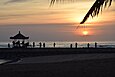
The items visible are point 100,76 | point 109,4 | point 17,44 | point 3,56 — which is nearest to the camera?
point 109,4

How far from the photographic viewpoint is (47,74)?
582 inches

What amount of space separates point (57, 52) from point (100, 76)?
72.5 feet

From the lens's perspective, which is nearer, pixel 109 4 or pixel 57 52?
pixel 109 4

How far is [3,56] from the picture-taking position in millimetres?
34031

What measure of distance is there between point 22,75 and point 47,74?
107 cm

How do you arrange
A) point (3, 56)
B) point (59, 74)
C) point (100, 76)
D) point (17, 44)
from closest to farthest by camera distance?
point (100, 76) < point (59, 74) < point (3, 56) < point (17, 44)

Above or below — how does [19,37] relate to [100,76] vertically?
above

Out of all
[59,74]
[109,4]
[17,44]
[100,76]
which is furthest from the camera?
[17,44]

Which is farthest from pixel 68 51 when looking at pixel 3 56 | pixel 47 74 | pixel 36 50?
pixel 47 74

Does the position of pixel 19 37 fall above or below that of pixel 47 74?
above

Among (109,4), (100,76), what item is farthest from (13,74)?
(109,4)

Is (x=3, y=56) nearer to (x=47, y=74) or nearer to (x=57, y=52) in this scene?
(x=57, y=52)

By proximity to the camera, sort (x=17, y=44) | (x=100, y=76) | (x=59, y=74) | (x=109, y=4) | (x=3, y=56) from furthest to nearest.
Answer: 1. (x=17, y=44)
2. (x=3, y=56)
3. (x=59, y=74)
4. (x=100, y=76)
5. (x=109, y=4)

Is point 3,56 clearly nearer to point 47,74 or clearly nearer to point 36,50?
point 36,50
